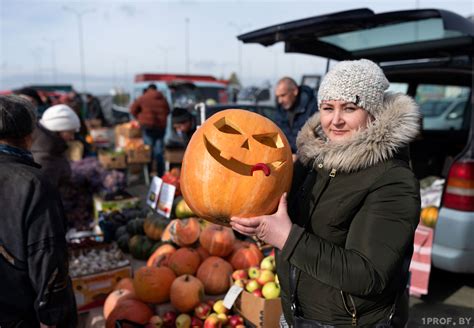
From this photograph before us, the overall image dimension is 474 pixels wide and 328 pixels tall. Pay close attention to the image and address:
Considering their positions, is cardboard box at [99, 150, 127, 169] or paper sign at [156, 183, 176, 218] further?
cardboard box at [99, 150, 127, 169]

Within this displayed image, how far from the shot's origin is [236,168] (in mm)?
1604

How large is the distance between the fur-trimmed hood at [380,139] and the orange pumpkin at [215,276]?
197 centimetres

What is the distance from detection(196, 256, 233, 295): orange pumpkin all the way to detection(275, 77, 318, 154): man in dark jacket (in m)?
2.22

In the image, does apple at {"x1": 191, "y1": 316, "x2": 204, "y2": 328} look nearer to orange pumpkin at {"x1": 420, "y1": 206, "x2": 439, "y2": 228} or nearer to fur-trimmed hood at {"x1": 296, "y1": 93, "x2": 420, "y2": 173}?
fur-trimmed hood at {"x1": 296, "y1": 93, "x2": 420, "y2": 173}

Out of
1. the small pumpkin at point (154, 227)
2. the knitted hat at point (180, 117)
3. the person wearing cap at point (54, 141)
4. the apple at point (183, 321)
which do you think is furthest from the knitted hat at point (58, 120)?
the apple at point (183, 321)

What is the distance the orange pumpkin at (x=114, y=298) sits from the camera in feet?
9.74

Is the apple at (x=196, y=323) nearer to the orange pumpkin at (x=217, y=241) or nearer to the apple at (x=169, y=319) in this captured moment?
the apple at (x=169, y=319)

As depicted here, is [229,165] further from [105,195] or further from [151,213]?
[105,195]

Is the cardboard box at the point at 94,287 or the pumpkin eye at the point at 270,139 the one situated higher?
the pumpkin eye at the point at 270,139

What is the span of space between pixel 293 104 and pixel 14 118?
3.83 m

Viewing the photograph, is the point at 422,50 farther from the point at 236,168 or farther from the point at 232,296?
the point at 236,168

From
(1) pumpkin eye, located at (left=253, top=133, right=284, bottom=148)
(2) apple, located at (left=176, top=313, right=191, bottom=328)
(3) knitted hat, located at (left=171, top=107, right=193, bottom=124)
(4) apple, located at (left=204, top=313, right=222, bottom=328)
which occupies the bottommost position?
(2) apple, located at (left=176, top=313, right=191, bottom=328)

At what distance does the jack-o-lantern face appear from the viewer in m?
1.52

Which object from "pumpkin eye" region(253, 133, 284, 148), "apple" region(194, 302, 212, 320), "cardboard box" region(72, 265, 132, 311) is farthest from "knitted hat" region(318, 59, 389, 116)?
"cardboard box" region(72, 265, 132, 311)
